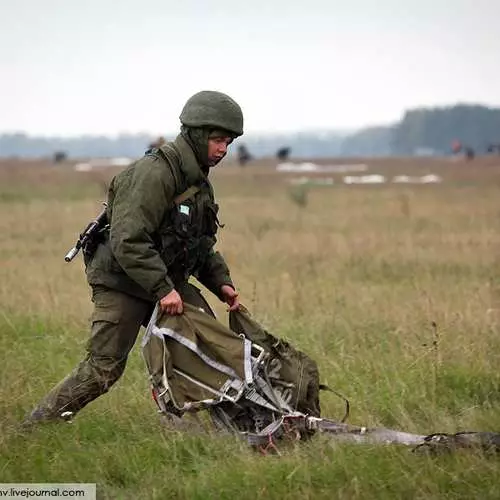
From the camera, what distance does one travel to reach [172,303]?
18.6ft

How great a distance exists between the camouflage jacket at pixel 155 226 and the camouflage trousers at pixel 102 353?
0.07 meters

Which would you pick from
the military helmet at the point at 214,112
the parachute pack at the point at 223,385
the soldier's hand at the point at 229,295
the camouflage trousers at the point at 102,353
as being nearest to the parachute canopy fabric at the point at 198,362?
the parachute pack at the point at 223,385

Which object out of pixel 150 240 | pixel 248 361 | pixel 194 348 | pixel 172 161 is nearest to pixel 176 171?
pixel 172 161

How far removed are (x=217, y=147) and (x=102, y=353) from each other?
1224 millimetres

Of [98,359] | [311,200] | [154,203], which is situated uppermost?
[154,203]

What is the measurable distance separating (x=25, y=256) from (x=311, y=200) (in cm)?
1332

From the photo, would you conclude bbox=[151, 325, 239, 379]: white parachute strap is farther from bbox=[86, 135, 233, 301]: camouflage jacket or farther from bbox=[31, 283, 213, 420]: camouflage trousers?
bbox=[31, 283, 213, 420]: camouflage trousers

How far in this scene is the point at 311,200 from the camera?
88.6 feet

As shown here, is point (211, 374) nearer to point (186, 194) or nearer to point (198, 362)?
point (198, 362)

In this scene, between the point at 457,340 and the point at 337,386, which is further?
the point at 457,340

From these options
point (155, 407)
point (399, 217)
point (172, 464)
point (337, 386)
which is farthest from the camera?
point (399, 217)

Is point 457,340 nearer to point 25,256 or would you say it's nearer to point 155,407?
point 155,407

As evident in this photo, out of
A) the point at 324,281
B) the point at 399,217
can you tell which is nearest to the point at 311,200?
the point at 399,217

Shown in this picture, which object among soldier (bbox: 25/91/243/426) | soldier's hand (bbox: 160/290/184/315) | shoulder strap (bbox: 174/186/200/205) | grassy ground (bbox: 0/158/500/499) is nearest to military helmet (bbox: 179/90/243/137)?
soldier (bbox: 25/91/243/426)
